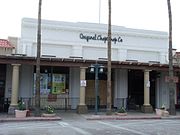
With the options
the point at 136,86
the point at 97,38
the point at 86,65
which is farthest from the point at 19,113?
the point at 136,86

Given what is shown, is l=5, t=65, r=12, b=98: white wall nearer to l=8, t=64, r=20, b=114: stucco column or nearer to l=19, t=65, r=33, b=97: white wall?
l=19, t=65, r=33, b=97: white wall

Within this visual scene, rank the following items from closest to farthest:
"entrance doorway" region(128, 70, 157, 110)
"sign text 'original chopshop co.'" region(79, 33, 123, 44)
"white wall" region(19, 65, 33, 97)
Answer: "white wall" region(19, 65, 33, 97) → "sign text 'original chopshop co.'" region(79, 33, 123, 44) → "entrance doorway" region(128, 70, 157, 110)

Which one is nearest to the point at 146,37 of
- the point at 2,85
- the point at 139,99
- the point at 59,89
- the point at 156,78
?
the point at 156,78

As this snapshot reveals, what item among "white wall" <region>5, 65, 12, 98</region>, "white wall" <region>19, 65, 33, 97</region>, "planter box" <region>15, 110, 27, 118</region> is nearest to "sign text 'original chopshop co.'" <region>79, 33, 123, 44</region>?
"white wall" <region>19, 65, 33, 97</region>

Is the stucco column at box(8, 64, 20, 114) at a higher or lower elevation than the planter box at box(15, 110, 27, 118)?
higher

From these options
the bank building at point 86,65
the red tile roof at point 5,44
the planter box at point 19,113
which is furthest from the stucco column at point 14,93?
the red tile roof at point 5,44

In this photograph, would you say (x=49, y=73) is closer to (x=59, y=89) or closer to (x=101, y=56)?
(x=59, y=89)

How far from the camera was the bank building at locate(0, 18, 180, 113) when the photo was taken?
81.8ft

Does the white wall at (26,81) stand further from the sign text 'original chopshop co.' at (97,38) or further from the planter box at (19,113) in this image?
the planter box at (19,113)

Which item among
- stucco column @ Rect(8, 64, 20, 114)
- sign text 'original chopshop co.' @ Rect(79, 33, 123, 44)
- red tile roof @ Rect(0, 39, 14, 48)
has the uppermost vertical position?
sign text 'original chopshop co.' @ Rect(79, 33, 123, 44)

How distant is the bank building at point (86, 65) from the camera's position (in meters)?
24.9

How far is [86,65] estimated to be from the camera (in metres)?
23.5

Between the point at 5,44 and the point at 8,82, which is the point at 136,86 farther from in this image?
the point at 5,44

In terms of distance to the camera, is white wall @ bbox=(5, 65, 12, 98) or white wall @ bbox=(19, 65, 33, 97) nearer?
white wall @ bbox=(5, 65, 12, 98)
